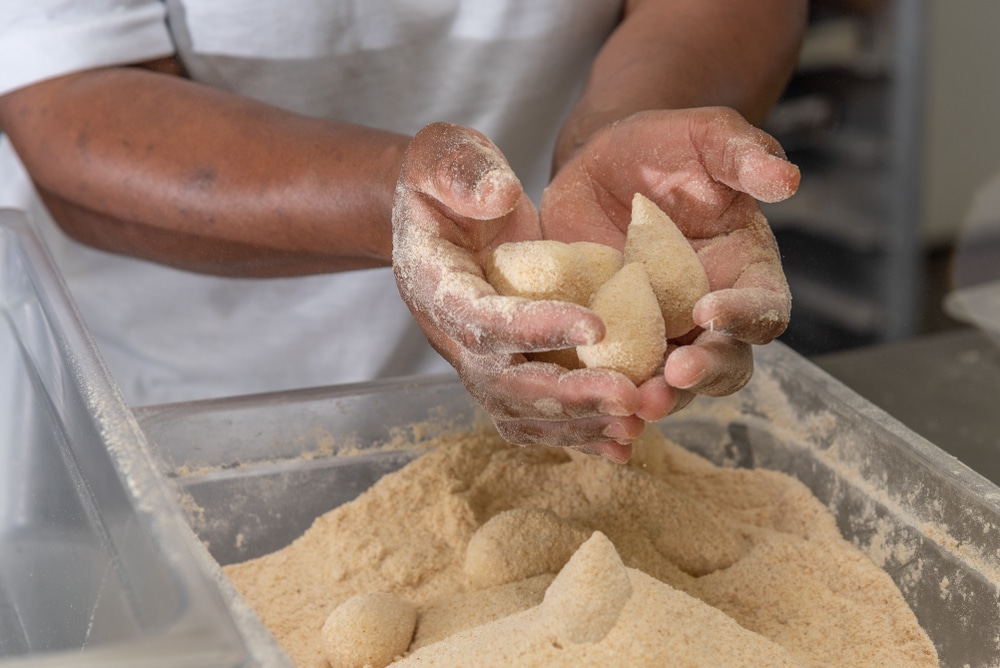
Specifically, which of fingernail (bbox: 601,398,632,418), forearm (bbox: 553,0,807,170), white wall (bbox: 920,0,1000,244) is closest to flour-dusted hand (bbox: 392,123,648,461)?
fingernail (bbox: 601,398,632,418)

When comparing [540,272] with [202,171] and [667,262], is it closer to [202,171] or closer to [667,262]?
[667,262]

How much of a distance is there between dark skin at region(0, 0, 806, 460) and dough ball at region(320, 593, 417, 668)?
17 cm

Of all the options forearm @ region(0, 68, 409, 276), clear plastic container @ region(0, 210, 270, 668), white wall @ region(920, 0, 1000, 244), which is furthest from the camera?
white wall @ region(920, 0, 1000, 244)

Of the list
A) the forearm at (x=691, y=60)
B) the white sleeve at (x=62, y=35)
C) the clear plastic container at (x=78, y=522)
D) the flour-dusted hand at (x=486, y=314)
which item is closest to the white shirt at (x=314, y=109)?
Result: the white sleeve at (x=62, y=35)

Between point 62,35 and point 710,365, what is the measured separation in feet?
2.98

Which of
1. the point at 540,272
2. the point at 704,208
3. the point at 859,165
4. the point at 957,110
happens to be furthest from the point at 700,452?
the point at 957,110

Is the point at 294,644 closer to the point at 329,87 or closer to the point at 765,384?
the point at 765,384

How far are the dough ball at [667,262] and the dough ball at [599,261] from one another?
0.04 ft

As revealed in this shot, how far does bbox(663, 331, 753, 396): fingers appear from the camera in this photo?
68cm

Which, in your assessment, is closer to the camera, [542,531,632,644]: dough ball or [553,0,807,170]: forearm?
[542,531,632,644]: dough ball

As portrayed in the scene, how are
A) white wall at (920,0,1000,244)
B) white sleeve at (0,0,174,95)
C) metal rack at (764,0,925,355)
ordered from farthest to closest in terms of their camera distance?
white wall at (920,0,1000,244)
metal rack at (764,0,925,355)
white sleeve at (0,0,174,95)

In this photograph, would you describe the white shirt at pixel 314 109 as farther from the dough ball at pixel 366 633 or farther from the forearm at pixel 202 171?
the dough ball at pixel 366 633

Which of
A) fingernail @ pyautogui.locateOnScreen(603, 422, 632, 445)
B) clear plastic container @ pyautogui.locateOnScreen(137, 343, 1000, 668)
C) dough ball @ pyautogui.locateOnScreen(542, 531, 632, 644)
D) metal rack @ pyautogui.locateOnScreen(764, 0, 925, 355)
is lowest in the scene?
metal rack @ pyautogui.locateOnScreen(764, 0, 925, 355)

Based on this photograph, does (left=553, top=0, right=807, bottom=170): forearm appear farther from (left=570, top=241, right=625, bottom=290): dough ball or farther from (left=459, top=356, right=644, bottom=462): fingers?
(left=459, top=356, right=644, bottom=462): fingers
